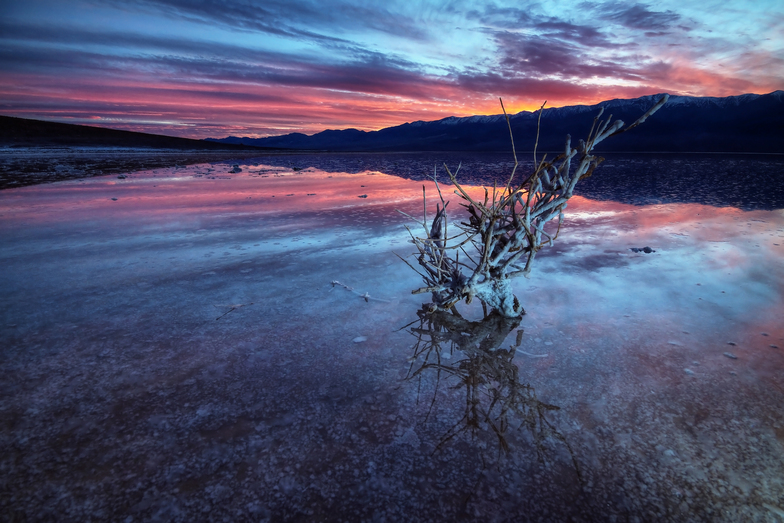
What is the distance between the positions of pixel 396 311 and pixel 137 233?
204 inches

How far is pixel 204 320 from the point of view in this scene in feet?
10.4

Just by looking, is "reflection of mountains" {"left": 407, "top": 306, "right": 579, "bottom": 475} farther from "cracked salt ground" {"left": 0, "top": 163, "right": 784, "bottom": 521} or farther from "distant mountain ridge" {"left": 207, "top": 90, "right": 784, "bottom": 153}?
"distant mountain ridge" {"left": 207, "top": 90, "right": 784, "bottom": 153}

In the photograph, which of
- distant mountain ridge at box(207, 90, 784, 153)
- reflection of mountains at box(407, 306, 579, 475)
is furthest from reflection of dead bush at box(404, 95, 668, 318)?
distant mountain ridge at box(207, 90, 784, 153)

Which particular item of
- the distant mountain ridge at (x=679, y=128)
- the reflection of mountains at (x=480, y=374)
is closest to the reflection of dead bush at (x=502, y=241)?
the reflection of mountains at (x=480, y=374)

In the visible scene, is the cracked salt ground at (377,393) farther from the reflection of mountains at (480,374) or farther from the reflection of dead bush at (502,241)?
the reflection of dead bush at (502,241)

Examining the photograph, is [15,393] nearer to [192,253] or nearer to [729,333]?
[192,253]

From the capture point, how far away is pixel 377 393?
2.29 metres

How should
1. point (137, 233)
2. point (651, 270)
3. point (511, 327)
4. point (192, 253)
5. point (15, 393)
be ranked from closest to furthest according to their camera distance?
point (15, 393) → point (511, 327) → point (651, 270) → point (192, 253) → point (137, 233)

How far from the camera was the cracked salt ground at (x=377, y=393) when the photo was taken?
63.4 inches

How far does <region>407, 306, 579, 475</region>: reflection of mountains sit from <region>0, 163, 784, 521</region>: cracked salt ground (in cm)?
2

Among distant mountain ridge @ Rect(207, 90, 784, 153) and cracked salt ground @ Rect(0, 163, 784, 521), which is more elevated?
distant mountain ridge @ Rect(207, 90, 784, 153)

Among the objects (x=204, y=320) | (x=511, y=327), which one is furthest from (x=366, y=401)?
(x=204, y=320)

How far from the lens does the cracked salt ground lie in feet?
5.29

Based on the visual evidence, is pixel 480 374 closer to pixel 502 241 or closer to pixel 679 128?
pixel 502 241
